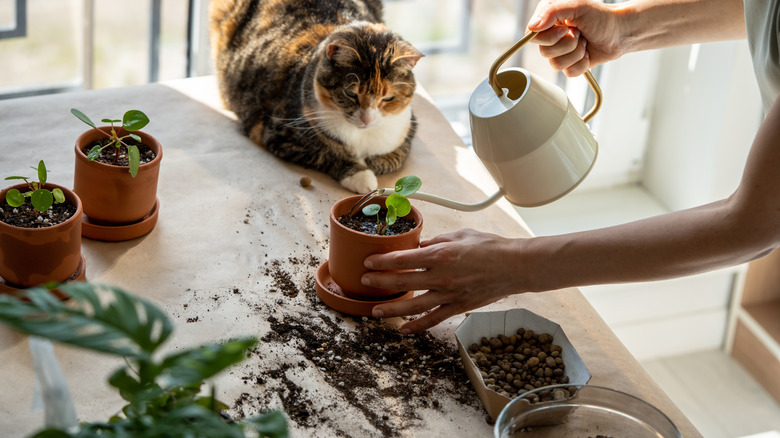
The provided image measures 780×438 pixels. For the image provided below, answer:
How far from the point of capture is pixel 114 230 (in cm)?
136

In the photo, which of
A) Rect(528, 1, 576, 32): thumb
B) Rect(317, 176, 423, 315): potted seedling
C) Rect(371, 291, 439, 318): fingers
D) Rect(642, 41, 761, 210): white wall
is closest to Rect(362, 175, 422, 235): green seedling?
Rect(317, 176, 423, 315): potted seedling

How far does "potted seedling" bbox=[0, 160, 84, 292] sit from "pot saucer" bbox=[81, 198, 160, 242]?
0.49 ft

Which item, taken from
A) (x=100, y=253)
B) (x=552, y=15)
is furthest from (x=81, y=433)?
(x=552, y=15)

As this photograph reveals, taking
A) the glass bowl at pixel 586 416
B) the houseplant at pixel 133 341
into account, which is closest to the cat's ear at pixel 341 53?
the glass bowl at pixel 586 416

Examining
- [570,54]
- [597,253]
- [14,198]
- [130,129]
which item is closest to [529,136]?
[597,253]

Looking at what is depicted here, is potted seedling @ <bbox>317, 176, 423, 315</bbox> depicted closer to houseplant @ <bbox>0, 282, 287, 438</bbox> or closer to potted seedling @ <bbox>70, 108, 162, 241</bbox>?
potted seedling @ <bbox>70, 108, 162, 241</bbox>

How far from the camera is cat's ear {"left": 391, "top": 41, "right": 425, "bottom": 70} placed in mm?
1620

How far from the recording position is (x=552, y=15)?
52.9 inches

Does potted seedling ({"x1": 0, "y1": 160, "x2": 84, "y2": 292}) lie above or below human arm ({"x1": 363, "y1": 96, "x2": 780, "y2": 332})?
below

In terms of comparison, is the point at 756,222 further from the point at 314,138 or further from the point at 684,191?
the point at 684,191

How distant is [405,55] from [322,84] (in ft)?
0.62

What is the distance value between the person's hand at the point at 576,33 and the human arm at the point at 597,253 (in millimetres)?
405

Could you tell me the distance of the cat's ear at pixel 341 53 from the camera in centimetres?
158

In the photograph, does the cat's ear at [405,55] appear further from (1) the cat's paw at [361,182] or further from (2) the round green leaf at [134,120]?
(2) the round green leaf at [134,120]
